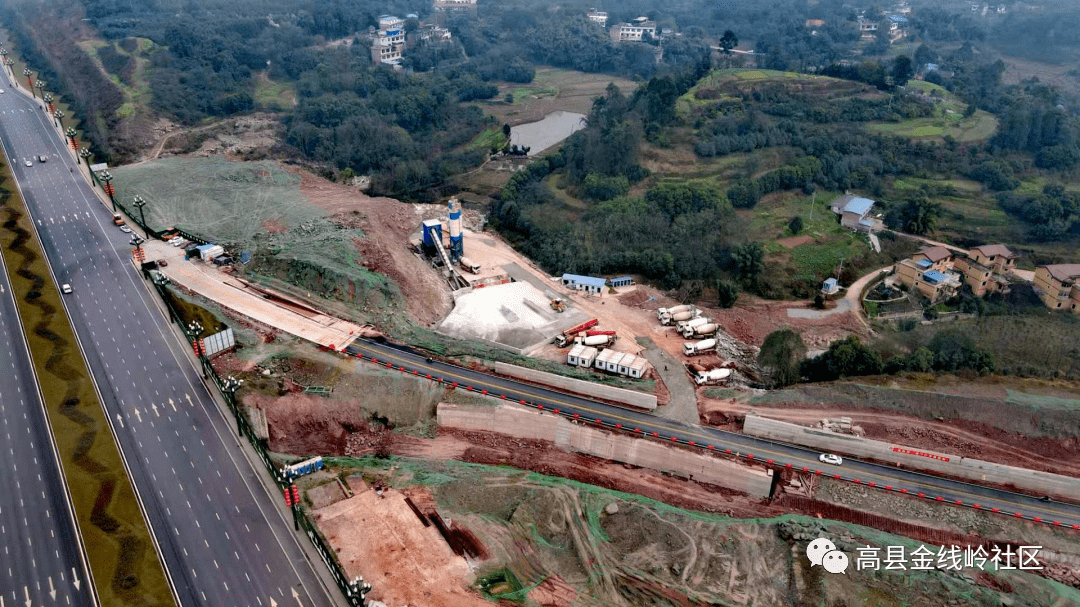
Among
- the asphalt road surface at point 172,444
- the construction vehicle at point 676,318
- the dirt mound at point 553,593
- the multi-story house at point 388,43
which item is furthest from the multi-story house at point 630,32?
the dirt mound at point 553,593

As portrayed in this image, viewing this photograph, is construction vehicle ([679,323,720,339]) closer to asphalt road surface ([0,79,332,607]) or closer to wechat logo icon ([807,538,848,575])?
wechat logo icon ([807,538,848,575])

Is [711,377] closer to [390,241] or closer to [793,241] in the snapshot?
[390,241]

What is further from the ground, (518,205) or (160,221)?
(160,221)

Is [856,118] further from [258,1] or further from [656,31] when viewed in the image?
[258,1]

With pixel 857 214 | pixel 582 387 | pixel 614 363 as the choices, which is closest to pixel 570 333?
pixel 614 363


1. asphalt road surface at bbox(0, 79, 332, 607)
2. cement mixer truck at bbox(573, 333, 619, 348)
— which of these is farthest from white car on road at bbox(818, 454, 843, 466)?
asphalt road surface at bbox(0, 79, 332, 607)

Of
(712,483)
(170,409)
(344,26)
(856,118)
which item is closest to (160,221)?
(170,409)
